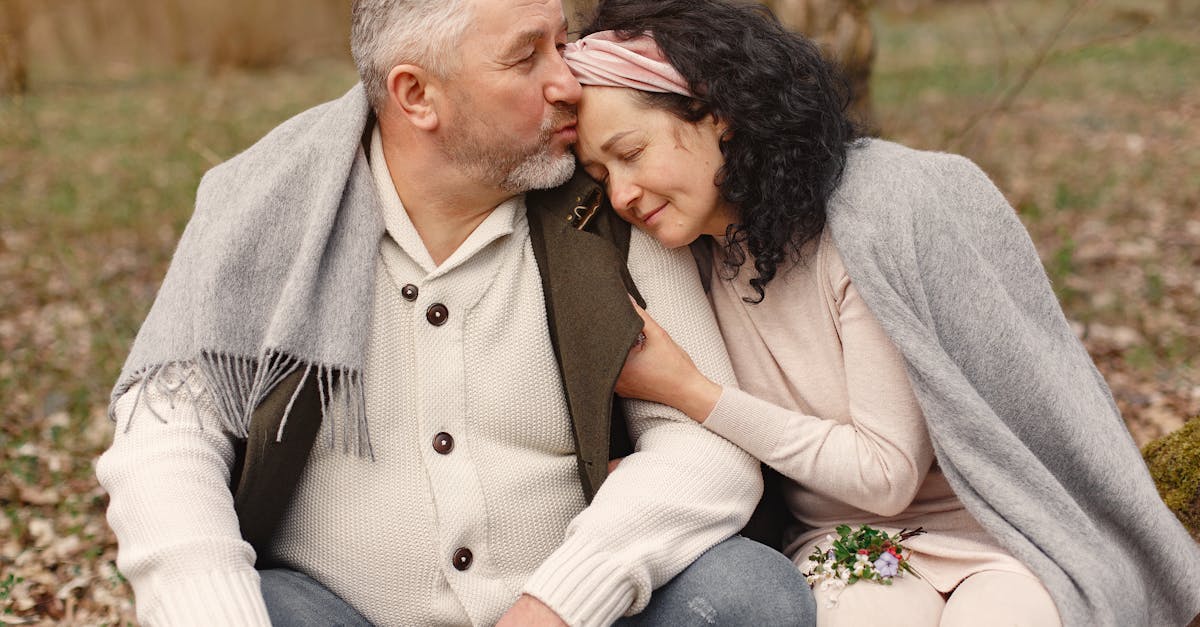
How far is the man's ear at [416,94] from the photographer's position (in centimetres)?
258

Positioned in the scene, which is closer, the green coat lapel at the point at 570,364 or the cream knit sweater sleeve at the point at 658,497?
the cream knit sweater sleeve at the point at 658,497

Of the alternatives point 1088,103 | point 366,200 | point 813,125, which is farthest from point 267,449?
point 1088,103

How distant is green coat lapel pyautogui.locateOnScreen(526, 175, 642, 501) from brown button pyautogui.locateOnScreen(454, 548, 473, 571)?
310mm

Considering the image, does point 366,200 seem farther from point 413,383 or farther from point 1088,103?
point 1088,103

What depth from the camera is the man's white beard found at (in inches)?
101

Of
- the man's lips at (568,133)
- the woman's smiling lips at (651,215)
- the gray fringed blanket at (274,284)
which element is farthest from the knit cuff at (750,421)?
the gray fringed blanket at (274,284)

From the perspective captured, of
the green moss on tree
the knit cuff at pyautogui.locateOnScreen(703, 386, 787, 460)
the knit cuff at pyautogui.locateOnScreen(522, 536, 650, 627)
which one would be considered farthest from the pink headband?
the green moss on tree

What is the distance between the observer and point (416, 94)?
103 inches

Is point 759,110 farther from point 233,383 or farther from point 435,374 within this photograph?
point 233,383

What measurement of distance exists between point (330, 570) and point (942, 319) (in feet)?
4.94

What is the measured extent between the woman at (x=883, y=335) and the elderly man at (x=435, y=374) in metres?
0.14

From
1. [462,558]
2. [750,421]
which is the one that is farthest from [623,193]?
[462,558]

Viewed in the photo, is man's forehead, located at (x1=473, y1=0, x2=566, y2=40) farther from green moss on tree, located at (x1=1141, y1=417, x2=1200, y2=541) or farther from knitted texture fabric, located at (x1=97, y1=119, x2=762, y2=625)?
green moss on tree, located at (x1=1141, y1=417, x2=1200, y2=541)

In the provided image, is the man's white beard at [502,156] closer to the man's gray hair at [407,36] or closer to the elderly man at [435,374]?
the elderly man at [435,374]
